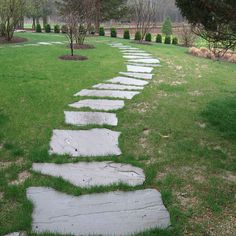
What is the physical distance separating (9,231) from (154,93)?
3.85 m

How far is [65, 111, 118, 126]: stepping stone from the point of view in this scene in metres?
4.03

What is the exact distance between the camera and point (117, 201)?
2455 millimetres

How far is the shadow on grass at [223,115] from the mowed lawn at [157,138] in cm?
1

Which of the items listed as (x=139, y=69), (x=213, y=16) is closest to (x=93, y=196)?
(x=213, y=16)

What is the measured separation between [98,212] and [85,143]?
3.99ft

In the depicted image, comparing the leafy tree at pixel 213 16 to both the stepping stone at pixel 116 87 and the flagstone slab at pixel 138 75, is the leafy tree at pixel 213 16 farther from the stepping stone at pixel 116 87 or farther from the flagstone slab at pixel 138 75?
the flagstone slab at pixel 138 75

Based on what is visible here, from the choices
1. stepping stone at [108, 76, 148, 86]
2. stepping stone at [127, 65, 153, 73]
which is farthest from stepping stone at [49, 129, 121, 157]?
stepping stone at [127, 65, 153, 73]

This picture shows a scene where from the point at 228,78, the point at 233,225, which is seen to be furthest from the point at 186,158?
the point at 228,78

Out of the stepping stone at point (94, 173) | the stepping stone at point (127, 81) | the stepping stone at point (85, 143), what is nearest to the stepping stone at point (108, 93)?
the stepping stone at point (127, 81)

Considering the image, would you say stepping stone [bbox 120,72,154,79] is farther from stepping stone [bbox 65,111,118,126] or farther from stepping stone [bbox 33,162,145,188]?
stepping stone [bbox 33,162,145,188]

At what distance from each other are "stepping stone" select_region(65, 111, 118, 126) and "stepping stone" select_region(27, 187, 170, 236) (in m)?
1.53

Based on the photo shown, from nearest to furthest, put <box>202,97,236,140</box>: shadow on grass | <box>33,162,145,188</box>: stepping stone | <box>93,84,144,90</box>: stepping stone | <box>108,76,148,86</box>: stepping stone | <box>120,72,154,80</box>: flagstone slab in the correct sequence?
<box>33,162,145,188</box>: stepping stone < <box>202,97,236,140</box>: shadow on grass < <box>93,84,144,90</box>: stepping stone < <box>108,76,148,86</box>: stepping stone < <box>120,72,154,80</box>: flagstone slab

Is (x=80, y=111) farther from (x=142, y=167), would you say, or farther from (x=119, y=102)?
(x=142, y=167)

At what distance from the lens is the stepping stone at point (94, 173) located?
2713 millimetres
